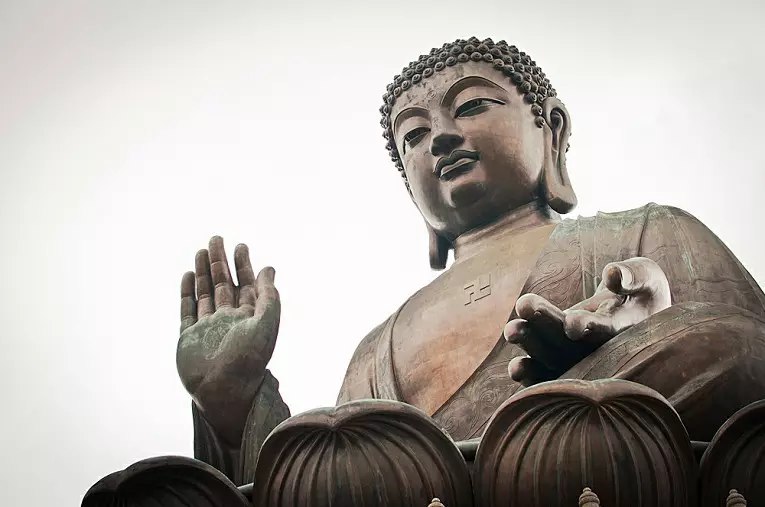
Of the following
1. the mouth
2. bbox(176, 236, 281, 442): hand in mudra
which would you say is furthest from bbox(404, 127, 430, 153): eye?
bbox(176, 236, 281, 442): hand in mudra

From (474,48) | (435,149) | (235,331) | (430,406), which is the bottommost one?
(430,406)

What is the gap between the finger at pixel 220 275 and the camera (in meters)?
7.70

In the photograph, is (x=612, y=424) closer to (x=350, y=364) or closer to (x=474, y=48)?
(x=350, y=364)

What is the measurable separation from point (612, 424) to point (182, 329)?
2674mm

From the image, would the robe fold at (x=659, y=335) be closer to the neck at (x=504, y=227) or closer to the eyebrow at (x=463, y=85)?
the neck at (x=504, y=227)

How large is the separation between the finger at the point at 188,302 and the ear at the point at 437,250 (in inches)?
77.3

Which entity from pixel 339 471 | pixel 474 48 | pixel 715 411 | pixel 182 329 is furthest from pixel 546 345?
pixel 474 48

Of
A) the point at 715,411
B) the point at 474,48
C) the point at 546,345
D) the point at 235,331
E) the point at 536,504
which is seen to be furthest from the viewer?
the point at 474,48

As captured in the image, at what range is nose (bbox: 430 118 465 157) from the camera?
29.1 ft

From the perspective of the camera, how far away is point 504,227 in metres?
8.98

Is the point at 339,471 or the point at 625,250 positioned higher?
the point at 625,250

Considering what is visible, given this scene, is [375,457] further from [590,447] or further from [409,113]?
[409,113]

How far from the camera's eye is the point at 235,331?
7.27 metres

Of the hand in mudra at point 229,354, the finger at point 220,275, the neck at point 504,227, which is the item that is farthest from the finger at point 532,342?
the neck at point 504,227
